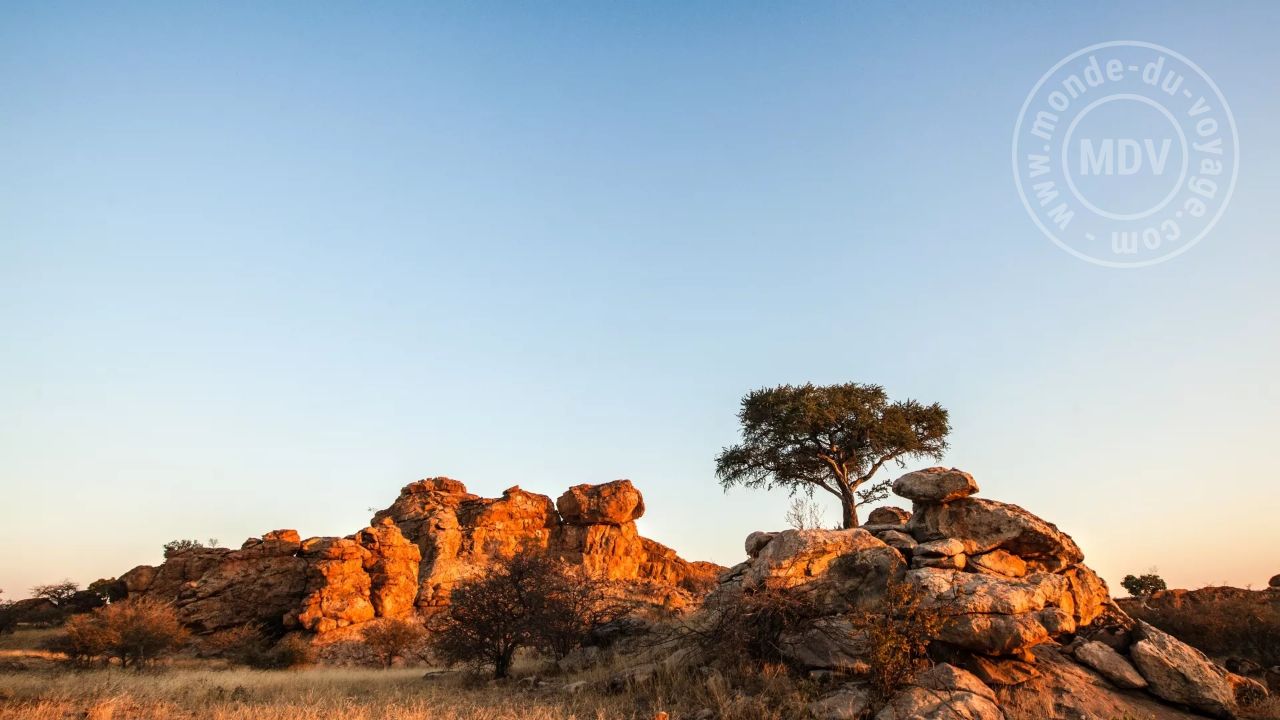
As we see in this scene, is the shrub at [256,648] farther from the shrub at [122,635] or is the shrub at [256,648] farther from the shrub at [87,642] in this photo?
the shrub at [87,642]

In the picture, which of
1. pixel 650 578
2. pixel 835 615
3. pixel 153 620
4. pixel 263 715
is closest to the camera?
pixel 263 715

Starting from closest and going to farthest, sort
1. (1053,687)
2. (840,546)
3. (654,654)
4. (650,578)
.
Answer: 1. (1053,687)
2. (840,546)
3. (654,654)
4. (650,578)

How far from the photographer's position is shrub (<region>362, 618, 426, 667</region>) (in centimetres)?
3250

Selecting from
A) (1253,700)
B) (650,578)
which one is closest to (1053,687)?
(1253,700)

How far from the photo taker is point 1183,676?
12.2 meters

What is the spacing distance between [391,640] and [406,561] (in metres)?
8.06

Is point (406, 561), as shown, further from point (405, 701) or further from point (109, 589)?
point (405, 701)

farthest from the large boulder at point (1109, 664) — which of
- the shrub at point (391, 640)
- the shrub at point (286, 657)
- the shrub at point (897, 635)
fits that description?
the shrub at point (286, 657)

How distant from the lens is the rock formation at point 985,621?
11.6 meters

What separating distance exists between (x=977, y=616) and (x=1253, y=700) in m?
5.36

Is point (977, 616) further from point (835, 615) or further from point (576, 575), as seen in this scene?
point (576, 575)

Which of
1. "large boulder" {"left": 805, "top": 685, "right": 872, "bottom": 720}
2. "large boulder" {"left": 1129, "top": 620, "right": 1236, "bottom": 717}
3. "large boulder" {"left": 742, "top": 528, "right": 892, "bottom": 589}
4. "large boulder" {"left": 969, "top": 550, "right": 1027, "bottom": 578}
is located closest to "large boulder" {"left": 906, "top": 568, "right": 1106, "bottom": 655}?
"large boulder" {"left": 969, "top": 550, "right": 1027, "bottom": 578}

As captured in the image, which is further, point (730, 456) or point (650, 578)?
point (650, 578)

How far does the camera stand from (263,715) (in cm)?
1131
